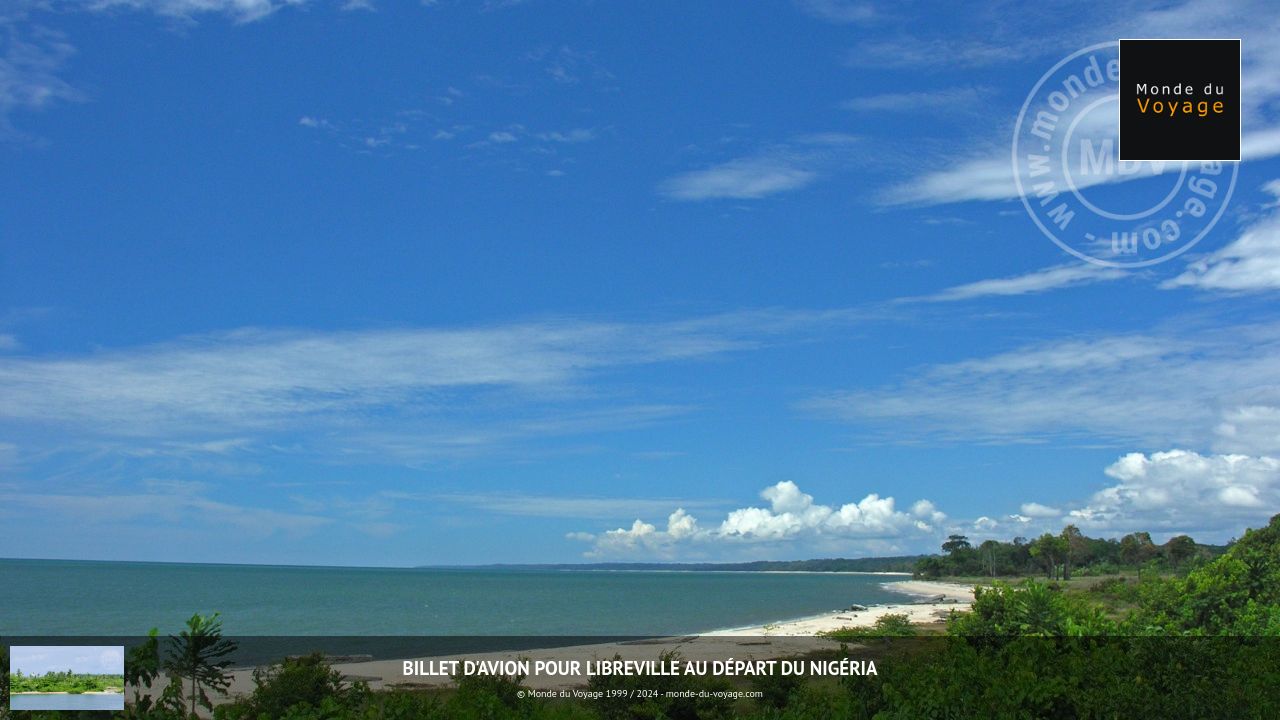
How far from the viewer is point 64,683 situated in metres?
5.38

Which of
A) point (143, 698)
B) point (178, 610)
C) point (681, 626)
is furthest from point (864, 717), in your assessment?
point (178, 610)

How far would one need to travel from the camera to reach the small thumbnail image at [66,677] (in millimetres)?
5242

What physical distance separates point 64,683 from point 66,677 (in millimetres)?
57

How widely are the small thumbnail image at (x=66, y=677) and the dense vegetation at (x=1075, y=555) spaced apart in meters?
30.4

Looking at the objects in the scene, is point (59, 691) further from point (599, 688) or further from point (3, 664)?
point (599, 688)

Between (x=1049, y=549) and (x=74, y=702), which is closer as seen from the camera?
(x=74, y=702)

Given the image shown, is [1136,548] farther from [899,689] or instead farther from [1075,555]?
[899,689]

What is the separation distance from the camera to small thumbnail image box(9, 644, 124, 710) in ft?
17.2

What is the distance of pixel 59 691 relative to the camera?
5395 mm

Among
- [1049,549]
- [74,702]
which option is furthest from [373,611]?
[74,702]

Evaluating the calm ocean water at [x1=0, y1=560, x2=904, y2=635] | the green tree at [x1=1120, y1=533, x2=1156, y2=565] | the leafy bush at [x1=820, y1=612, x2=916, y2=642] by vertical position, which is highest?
the leafy bush at [x1=820, y1=612, x2=916, y2=642]

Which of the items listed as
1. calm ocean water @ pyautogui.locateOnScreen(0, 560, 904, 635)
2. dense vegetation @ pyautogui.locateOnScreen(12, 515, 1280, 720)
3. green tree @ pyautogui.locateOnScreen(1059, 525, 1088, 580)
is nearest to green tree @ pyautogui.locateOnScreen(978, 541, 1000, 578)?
calm ocean water @ pyautogui.locateOnScreen(0, 560, 904, 635)

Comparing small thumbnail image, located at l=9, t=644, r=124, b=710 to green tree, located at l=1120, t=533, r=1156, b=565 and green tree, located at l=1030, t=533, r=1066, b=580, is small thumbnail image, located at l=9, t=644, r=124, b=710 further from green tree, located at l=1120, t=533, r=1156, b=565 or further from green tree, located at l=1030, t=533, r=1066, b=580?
green tree, located at l=1120, t=533, r=1156, b=565

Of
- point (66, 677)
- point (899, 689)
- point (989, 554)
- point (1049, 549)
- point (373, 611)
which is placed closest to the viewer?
point (66, 677)
